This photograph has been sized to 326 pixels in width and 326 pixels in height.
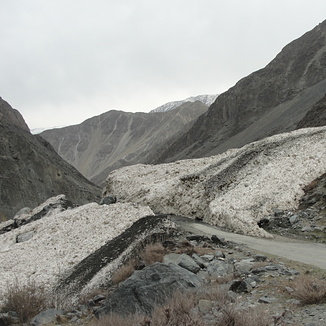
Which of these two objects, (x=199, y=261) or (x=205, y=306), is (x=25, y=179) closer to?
(x=199, y=261)

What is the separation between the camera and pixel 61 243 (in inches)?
703

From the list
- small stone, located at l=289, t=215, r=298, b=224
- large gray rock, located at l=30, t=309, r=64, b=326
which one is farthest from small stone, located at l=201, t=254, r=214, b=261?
small stone, located at l=289, t=215, r=298, b=224

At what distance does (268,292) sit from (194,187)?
16736 mm

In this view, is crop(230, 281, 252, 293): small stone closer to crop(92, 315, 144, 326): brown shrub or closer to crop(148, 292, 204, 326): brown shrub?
crop(148, 292, 204, 326): brown shrub

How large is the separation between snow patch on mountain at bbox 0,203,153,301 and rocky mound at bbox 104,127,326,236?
4595mm

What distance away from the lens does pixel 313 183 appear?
19.2 meters

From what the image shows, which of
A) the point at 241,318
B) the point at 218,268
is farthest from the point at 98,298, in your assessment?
the point at 241,318

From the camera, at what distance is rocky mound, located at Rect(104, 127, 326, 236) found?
60.4ft

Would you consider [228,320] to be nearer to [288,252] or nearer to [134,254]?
[288,252]

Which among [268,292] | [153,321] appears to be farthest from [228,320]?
[268,292]

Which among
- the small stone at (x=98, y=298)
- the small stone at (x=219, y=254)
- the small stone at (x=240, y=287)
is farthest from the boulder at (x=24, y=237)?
the small stone at (x=240, y=287)

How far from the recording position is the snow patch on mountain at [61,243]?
1535 centimetres

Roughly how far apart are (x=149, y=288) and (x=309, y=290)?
3552mm

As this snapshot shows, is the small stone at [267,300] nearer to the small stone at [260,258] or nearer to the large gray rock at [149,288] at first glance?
the large gray rock at [149,288]
